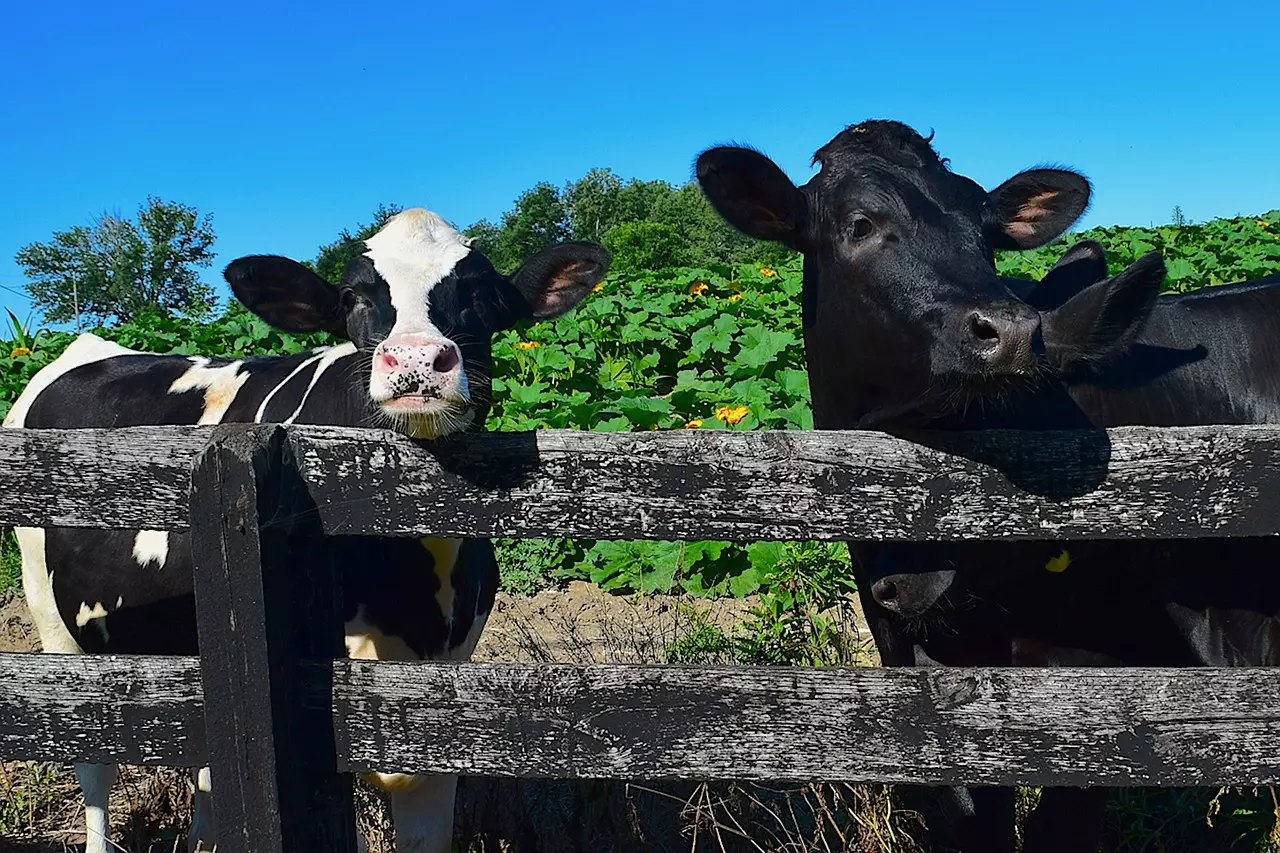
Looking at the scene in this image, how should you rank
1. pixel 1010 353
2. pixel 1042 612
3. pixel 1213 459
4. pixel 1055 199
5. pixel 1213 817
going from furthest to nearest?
1. pixel 1213 817
2. pixel 1055 199
3. pixel 1042 612
4. pixel 1010 353
5. pixel 1213 459

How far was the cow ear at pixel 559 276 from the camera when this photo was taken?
13.0ft

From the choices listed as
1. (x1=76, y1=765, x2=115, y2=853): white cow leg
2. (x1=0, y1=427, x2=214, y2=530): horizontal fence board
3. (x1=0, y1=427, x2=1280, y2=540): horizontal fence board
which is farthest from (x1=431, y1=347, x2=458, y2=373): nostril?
(x1=76, y1=765, x2=115, y2=853): white cow leg

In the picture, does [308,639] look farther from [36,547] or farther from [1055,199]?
[36,547]

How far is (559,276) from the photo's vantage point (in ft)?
13.3

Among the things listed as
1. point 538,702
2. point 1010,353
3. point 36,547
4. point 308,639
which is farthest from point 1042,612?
point 36,547

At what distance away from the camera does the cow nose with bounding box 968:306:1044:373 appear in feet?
7.79

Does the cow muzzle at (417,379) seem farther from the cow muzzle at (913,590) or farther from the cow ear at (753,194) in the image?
the cow muzzle at (913,590)

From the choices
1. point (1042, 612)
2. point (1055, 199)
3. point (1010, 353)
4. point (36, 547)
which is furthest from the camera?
point (36, 547)

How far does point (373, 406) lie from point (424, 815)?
4.34ft

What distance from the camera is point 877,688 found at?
213 cm

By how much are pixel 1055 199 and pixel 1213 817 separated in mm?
2231

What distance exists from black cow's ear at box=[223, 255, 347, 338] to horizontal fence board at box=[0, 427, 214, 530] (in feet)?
4.59

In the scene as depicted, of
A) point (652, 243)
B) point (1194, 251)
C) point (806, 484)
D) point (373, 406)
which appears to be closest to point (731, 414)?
point (373, 406)

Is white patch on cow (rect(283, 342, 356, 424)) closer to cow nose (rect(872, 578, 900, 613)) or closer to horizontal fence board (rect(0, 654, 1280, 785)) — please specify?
horizontal fence board (rect(0, 654, 1280, 785))
